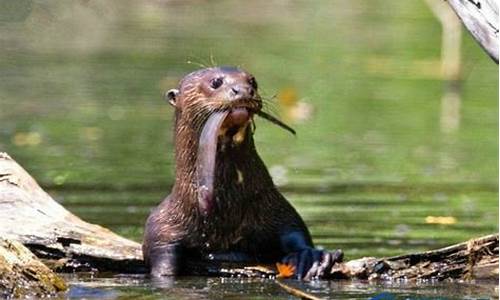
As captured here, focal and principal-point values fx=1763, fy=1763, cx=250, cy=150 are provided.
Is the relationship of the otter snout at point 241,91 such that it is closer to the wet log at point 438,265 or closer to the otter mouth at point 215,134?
the otter mouth at point 215,134

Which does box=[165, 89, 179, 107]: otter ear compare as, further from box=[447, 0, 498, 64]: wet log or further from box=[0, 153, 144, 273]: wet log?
box=[447, 0, 498, 64]: wet log

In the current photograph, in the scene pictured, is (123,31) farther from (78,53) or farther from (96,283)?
(96,283)

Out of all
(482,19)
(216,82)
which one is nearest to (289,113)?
(216,82)

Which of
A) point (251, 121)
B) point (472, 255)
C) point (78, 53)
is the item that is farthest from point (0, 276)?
point (78, 53)

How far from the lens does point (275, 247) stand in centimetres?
780

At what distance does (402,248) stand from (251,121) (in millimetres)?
1610

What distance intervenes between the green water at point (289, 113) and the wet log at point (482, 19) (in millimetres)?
1135

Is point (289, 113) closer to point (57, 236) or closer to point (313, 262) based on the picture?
point (57, 236)

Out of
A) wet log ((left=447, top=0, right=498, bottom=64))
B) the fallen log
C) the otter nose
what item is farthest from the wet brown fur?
wet log ((left=447, top=0, right=498, bottom=64))

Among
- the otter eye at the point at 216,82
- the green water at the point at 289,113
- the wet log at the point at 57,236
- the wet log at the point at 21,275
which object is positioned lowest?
the wet log at the point at 21,275

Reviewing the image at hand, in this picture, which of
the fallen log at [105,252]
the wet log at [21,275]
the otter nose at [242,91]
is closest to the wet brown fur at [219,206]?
the fallen log at [105,252]

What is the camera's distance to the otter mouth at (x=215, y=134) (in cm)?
736

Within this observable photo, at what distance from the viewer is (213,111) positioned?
24.6 ft

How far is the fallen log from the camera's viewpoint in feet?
24.1
